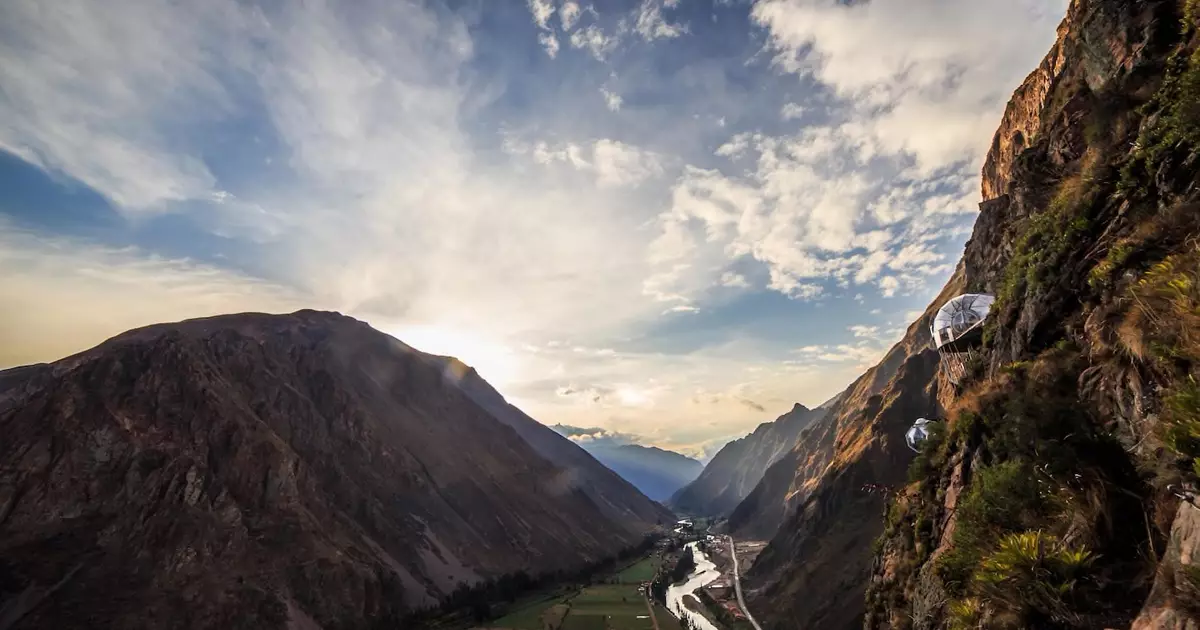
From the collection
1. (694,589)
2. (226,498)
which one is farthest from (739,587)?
(226,498)

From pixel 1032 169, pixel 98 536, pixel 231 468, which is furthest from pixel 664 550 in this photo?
pixel 1032 169

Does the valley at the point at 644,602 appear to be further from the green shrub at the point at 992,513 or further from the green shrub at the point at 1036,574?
the green shrub at the point at 1036,574

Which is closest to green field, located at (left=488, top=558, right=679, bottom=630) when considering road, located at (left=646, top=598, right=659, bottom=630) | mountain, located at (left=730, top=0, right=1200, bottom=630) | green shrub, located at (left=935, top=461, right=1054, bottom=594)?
road, located at (left=646, top=598, right=659, bottom=630)

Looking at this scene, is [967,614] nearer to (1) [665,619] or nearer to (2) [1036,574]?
(2) [1036,574]

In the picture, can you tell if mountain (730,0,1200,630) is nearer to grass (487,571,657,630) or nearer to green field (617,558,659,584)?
grass (487,571,657,630)

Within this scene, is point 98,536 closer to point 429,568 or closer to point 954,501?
point 429,568

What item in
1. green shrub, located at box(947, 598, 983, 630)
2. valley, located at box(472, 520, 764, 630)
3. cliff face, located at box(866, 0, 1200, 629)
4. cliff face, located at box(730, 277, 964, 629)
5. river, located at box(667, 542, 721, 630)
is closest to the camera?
cliff face, located at box(866, 0, 1200, 629)

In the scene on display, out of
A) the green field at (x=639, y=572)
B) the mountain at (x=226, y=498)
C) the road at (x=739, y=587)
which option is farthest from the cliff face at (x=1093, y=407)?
the green field at (x=639, y=572)
